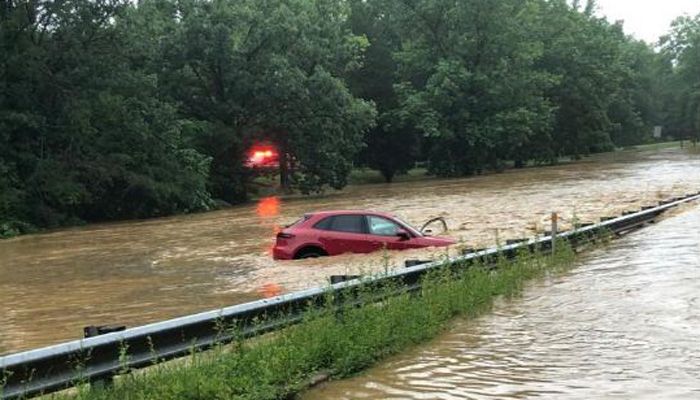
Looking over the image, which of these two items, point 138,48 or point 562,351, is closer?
point 562,351

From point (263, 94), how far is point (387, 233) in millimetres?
33683

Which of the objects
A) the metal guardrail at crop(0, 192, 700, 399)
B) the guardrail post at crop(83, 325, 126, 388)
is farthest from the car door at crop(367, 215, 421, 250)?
the guardrail post at crop(83, 325, 126, 388)

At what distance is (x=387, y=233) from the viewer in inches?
648

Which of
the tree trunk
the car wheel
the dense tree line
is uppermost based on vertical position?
the dense tree line

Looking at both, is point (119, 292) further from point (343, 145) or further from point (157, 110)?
point (343, 145)

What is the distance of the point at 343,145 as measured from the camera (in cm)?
5281

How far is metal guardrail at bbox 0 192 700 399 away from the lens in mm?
5770

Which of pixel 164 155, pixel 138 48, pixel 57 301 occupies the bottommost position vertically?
pixel 57 301

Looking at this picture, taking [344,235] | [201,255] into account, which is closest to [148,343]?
[344,235]

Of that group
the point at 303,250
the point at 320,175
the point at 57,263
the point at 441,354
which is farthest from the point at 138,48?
the point at 441,354

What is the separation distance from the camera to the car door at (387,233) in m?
16.0

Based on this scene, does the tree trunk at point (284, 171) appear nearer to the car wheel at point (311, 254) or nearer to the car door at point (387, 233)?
the car wheel at point (311, 254)

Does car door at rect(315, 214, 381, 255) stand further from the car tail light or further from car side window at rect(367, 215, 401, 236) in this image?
the car tail light

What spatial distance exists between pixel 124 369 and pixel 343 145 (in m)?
46.8
